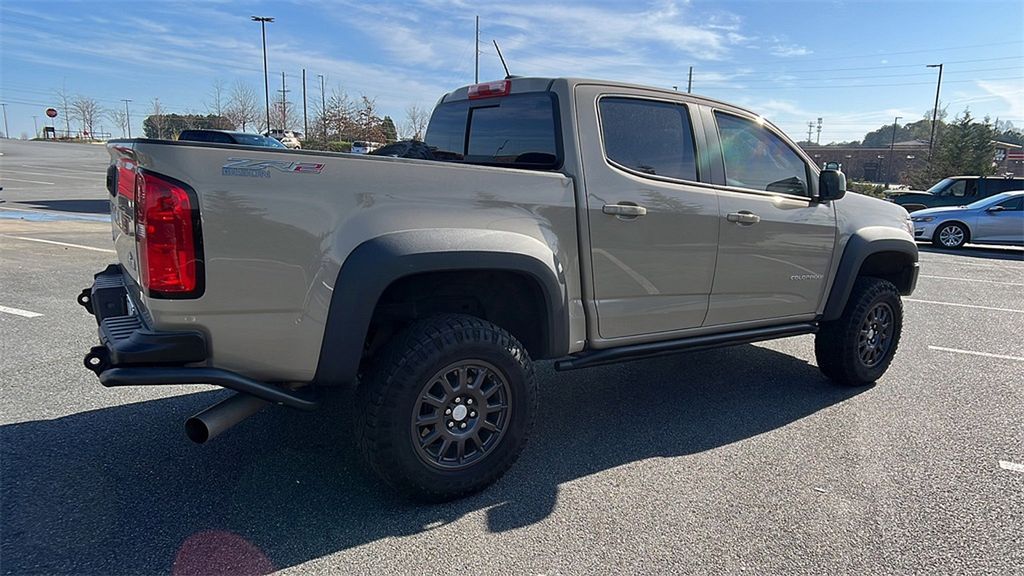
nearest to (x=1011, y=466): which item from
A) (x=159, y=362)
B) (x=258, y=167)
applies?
(x=258, y=167)

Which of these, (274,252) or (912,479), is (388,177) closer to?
(274,252)

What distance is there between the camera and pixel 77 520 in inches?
109

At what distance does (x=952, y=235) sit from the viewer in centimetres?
1495

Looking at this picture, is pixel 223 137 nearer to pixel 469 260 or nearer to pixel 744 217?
pixel 744 217

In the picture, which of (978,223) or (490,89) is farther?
(978,223)

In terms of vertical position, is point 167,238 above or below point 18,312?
above

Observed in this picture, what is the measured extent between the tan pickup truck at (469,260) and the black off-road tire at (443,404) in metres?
0.01

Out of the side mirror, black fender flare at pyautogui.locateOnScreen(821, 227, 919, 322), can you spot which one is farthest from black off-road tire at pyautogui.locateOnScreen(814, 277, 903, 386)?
the side mirror

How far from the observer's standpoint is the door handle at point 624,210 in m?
3.35

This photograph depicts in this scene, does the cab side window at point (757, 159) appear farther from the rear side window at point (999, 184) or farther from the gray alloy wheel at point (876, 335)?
the rear side window at point (999, 184)

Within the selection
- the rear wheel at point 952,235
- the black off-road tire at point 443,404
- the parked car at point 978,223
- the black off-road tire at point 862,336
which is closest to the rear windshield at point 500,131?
the black off-road tire at point 443,404

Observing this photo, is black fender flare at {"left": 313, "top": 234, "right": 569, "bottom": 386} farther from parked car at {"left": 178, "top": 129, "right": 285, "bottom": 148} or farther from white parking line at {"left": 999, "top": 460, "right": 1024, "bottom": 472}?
parked car at {"left": 178, "top": 129, "right": 285, "bottom": 148}

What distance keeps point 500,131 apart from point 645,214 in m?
1.00

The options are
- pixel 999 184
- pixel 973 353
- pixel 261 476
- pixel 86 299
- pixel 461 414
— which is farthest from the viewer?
pixel 999 184
